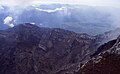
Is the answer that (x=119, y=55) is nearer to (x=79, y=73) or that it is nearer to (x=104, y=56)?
(x=104, y=56)

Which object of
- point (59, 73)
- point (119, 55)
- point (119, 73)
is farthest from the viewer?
point (59, 73)

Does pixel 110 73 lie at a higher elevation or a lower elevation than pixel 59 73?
higher

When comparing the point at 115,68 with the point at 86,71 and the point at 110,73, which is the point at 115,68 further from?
the point at 86,71

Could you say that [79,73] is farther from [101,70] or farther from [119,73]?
[119,73]

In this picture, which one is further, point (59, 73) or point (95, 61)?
point (59, 73)

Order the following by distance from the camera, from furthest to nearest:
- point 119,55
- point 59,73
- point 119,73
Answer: point 59,73 < point 119,55 < point 119,73

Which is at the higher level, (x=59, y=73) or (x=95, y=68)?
(x=95, y=68)

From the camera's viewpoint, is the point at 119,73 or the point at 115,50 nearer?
the point at 119,73

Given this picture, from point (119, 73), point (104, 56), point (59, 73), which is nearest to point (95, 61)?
point (104, 56)

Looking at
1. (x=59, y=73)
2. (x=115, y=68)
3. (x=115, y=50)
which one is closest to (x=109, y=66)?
(x=115, y=68)
